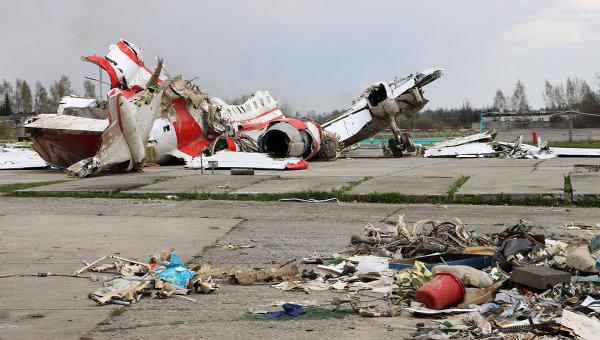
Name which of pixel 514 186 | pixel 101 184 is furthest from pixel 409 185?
pixel 101 184

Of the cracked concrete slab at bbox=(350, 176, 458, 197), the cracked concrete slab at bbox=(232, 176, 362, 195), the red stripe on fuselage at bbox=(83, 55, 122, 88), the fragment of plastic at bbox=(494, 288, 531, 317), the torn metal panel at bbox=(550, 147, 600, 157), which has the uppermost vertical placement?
the red stripe on fuselage at bbox=(83, 55, 122, 88)

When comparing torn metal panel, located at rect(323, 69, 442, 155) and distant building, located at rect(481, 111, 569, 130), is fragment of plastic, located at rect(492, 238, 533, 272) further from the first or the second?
distant building, located at rect(481, 111, 569, 130)

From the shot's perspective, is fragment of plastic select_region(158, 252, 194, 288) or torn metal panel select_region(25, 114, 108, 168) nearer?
fragment of plastic select_region(158, 252, 194, 288)

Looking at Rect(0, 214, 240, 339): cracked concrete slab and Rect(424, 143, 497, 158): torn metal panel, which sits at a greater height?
Rect(0, 214, 240, 339): cracked concrete slab

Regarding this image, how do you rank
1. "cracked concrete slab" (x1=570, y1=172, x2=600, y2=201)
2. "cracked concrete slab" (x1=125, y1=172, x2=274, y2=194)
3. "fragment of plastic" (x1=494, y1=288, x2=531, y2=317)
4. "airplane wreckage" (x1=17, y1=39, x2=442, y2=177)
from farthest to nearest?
"airplane wreckage" (x1=17, y1=39, x2=442, y2=177) → "cracked concrete slab" (x1=125, y1=172, x2=274, y2=194) → "cracked concrete slab" (x1=570, y1=172, x2=600, y2=201) → "fragment of plastic" (x1=494, y1=288, x2=531, y2=317)

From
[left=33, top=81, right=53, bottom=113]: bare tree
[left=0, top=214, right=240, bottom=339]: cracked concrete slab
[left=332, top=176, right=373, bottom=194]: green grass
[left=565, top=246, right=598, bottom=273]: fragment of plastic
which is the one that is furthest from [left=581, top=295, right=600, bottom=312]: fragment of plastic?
[left=33, top=81, right=53, bottom=113]: bare tree

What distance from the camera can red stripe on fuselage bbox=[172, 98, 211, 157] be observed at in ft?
84.6

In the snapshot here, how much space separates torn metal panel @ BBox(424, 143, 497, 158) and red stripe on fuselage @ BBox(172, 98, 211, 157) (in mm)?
9733

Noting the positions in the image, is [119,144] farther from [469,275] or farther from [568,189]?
[469,275]

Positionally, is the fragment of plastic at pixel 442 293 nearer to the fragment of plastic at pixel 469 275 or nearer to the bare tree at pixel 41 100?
the fragment of plastic at pixel 469 275

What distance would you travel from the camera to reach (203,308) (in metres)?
6.39

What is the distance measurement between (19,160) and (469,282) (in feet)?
75.2

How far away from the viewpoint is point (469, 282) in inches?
269

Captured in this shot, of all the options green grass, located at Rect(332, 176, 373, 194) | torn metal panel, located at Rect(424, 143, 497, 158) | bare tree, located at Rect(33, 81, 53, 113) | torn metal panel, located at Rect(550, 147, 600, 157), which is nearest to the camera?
green grass, located at Rect(332, 176, 373, 194)
